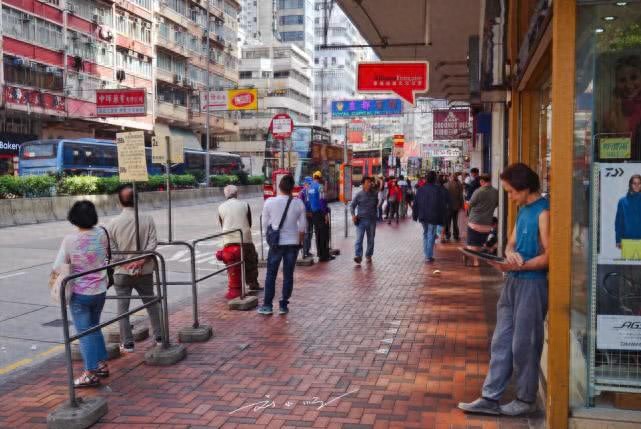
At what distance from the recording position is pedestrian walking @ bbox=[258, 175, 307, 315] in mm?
7938

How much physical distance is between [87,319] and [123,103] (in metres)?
18.2

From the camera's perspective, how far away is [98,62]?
42469mm

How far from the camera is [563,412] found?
13.1ft

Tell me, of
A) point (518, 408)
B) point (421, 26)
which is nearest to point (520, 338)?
point (518, 408)

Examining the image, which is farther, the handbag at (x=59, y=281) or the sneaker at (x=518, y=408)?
the handbag at (x=59, y=281)

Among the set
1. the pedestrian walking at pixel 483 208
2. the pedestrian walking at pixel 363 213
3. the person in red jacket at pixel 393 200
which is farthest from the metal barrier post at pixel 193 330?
the person in red jacket at pixel 393 200

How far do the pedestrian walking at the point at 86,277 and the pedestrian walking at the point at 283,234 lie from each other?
2691 millimetres

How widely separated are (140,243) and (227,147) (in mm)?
77198

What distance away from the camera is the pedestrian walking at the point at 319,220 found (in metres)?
12.8

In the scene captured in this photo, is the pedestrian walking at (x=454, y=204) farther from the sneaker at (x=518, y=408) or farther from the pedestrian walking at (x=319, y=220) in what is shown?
the sneaker at (x=518, y=408)

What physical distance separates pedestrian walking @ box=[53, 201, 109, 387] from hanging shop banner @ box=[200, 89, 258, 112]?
26595 mm

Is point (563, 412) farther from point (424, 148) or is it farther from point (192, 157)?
point (192, 157)

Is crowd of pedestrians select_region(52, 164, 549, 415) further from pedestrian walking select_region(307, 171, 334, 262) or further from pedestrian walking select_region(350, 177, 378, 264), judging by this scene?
pedestrian walking select_region(307, 171, 334, 262)

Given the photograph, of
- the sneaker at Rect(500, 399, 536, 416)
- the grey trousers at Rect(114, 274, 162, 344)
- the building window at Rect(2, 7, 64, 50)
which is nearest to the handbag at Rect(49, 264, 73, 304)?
the grey trousers at Rect(114, 274, 162, 344)
